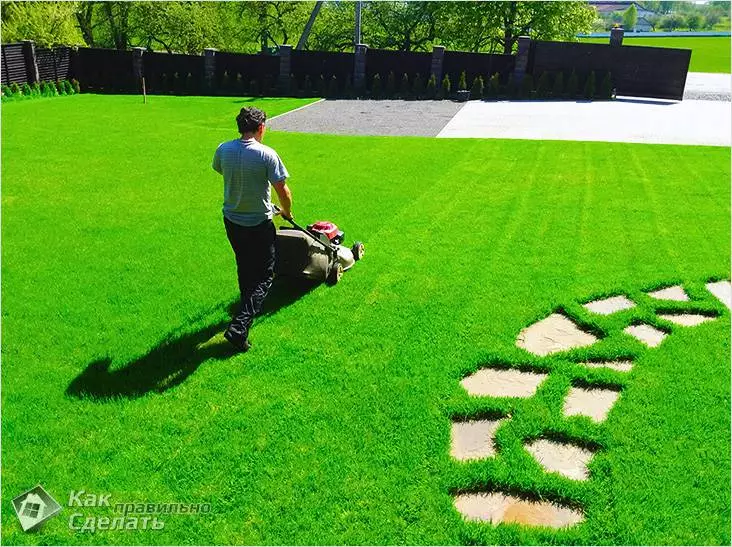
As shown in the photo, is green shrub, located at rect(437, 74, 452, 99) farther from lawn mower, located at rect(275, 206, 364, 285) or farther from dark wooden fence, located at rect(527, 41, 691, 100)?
lawn mower, located at rect(275, 206, 364, 285)

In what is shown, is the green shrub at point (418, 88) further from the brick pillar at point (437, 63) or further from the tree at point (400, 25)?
the tree at point (400, 25)

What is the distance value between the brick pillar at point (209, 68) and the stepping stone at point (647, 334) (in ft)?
81.1

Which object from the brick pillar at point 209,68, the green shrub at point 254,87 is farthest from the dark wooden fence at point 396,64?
the brick pillar at point 209,68

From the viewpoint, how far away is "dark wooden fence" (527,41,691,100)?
2505 cm

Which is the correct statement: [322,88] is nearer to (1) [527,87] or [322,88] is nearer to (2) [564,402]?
(1) [527,87]

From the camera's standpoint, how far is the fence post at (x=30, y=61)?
23484 mm

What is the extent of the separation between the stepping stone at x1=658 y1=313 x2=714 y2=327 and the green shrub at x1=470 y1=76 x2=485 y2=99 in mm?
21769

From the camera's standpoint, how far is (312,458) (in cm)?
387

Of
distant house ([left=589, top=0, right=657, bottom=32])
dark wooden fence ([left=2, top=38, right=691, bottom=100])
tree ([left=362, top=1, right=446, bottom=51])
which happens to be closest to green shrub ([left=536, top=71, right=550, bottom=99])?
dark wooden fence ([left=2, top=38, right=691, bottom=100])

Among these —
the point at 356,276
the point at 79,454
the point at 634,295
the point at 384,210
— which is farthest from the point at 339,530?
the point at 384,210

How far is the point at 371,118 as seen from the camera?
1986cm

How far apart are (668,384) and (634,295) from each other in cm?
173

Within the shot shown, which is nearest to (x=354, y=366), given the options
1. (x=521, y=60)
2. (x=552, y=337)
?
(x=552, y=337)

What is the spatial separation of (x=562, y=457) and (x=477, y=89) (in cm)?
2420
